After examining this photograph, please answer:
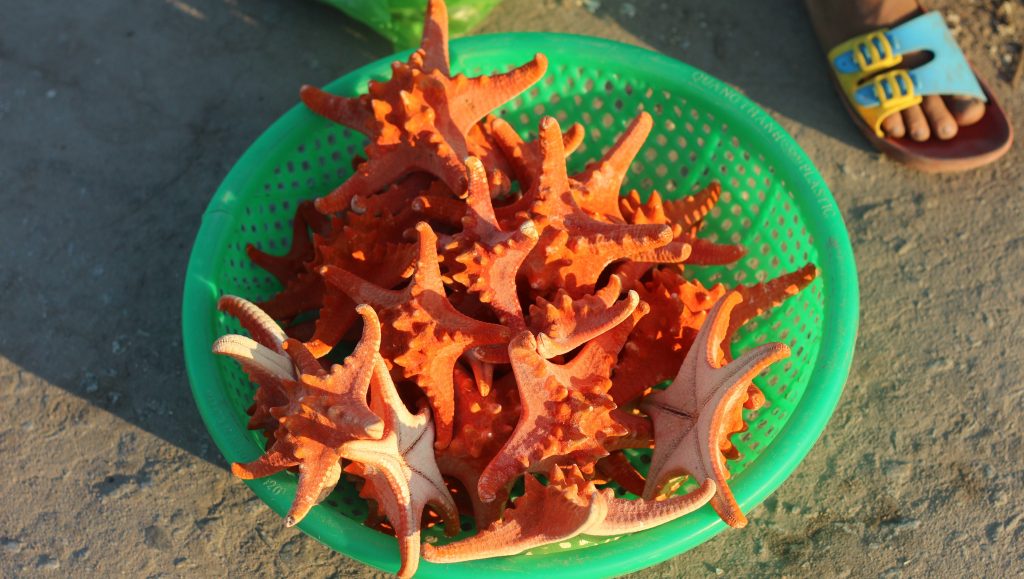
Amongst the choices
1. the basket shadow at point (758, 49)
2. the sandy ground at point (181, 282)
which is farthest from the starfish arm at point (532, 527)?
the basket shadow at point (758, 49)

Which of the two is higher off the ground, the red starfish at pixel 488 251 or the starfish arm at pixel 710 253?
the red starfish at pixel 488 251

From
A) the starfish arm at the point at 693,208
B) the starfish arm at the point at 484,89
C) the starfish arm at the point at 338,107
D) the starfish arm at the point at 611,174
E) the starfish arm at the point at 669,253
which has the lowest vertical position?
the starfish arm at the point at 693,208

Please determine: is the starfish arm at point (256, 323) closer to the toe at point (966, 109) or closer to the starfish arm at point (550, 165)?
the starfish arm at point (550, 165)

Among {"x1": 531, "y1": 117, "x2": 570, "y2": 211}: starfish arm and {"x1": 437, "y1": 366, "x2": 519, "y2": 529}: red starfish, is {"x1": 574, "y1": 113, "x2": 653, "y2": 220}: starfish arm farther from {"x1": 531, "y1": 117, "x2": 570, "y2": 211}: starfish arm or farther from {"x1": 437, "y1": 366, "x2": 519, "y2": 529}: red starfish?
{"x1": 437, "y1": 366, "x2": 519, "y2": 529}: red starfish

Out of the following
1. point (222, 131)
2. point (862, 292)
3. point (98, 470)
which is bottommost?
point (98, 470)

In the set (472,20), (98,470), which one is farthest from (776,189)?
(98,470)

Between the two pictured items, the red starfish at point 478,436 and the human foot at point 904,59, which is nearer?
the red starfish at point 478,436

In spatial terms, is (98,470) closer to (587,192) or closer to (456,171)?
(456,171)
